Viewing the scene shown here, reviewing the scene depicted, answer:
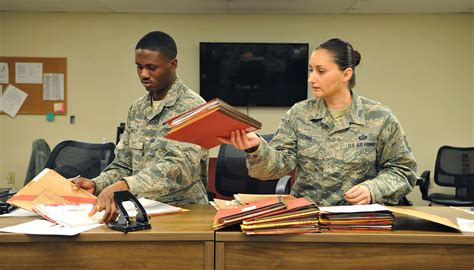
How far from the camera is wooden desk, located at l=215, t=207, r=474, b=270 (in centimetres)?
144

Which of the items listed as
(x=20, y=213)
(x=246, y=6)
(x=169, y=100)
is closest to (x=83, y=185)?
(x=20, y=213)

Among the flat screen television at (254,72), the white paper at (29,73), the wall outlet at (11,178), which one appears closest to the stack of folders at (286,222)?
the flat screen television at (254,72)

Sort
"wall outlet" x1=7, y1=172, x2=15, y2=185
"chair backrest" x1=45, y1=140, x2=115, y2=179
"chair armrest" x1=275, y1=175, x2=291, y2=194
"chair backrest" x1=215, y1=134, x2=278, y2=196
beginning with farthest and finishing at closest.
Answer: "wall outlet" x1=7, y1=172, x2=15, y2=185 → "chair backrest" x1=215, y1=134, x2=278, y2=196 → "chair backrest" x1=45, y1=140, x2=115, y2=179 → "chair armrest" x1=275, y1=175, x2=291, y2=194

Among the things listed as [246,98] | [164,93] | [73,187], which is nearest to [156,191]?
[73,187]

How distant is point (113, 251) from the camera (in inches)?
57.2

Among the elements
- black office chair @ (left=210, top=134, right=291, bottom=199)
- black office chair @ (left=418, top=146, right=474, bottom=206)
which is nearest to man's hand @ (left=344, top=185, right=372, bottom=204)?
black office chair @ (left=210, top=134, right=291, bottom=199)

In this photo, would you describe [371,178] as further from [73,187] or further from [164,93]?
[73,187]

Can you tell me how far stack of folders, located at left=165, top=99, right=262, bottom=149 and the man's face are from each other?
1.61ft

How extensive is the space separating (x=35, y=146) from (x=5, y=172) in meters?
2.11

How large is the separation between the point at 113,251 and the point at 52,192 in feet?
1.66

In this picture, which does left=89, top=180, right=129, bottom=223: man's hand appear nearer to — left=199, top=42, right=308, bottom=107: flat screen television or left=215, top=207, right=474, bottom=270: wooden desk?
left=215, top=207, right=474, bottom=270: wooden desk

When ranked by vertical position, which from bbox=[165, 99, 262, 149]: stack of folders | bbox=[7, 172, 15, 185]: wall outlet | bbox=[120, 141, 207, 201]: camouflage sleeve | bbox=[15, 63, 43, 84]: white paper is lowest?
bbox=[7, 172, 15, 185]: wall outlet

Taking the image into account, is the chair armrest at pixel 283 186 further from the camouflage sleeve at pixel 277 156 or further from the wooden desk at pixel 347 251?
the wooden desk at pixel 347 251

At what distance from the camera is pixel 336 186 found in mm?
1988
